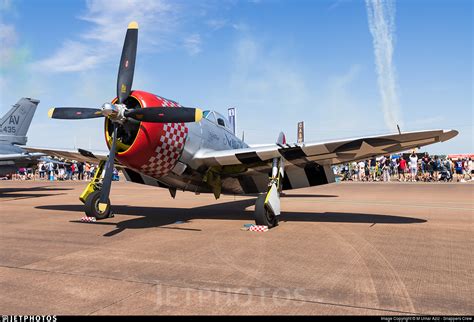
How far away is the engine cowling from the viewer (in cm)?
734

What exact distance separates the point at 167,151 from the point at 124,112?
1.18 metres

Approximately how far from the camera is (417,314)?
3.30m

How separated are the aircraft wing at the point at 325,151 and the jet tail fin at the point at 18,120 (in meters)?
16.5

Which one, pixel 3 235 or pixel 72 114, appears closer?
pixel 3 235

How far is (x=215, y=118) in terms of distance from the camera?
9875mm

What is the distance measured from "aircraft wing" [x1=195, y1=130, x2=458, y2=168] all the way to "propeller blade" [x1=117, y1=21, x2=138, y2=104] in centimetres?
217

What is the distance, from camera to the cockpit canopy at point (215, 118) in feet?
31.5

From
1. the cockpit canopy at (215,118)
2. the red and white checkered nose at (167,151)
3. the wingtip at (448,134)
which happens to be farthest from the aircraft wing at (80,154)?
the wingtip at (448,134)

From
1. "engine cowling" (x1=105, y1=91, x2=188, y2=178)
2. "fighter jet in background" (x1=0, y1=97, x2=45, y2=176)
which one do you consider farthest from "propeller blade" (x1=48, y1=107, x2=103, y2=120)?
"fighter jet in background" (x1=0, y1=97, x2=45, y2=176)

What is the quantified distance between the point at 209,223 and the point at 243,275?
4.61 metres

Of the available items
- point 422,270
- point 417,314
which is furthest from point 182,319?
point 422,270

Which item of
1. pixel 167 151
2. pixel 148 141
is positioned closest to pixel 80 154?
pixel 167 151

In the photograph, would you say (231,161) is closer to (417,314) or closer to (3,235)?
(3,235)

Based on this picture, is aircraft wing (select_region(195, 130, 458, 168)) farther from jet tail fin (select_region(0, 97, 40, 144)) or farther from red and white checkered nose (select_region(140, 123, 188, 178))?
jet tail fin (select_region(0, 97, 40, 144))
